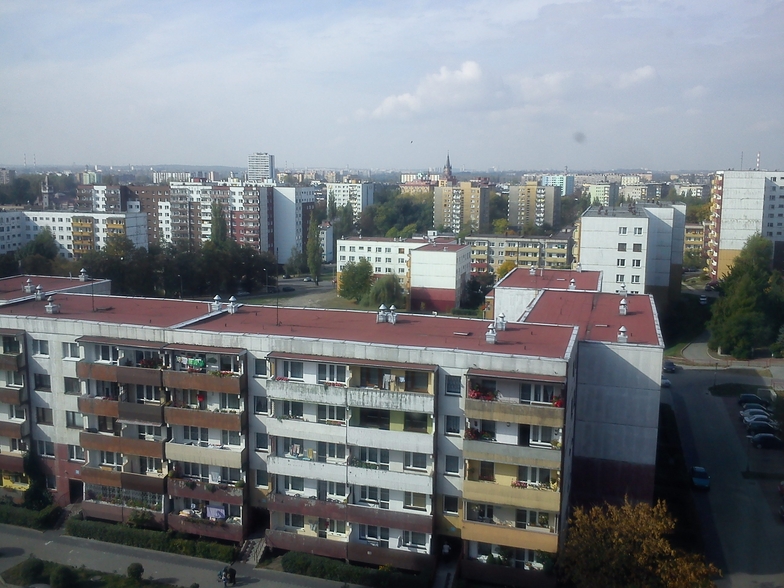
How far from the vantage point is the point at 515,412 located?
9.45 metres

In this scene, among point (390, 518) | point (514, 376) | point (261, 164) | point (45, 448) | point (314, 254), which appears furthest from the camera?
point (261, 164)

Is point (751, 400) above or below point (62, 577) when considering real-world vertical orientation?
above

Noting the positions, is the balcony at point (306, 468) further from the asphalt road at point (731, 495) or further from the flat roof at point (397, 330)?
the asphalt road at point (731, 495)

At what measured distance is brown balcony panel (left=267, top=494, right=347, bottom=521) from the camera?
10.3 meters

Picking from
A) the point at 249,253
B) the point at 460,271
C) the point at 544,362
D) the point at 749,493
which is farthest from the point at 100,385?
the point at 249,253

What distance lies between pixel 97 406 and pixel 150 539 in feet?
7.34

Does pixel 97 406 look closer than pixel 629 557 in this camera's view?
No

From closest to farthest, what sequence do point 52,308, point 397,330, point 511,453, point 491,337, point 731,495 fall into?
point 511,453 < point 491,337 < point 397,330 < point 52,308 < point 731,495

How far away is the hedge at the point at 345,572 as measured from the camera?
32.1ft

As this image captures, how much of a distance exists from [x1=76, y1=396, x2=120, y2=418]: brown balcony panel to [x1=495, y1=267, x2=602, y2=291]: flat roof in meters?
9.52

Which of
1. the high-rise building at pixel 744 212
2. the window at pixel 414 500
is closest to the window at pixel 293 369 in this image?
the window at pixel 414 500

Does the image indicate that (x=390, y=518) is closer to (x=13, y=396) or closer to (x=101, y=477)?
(x=101, y=477)

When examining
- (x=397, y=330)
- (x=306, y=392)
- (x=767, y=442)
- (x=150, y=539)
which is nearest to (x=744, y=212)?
(x=767, y=442)

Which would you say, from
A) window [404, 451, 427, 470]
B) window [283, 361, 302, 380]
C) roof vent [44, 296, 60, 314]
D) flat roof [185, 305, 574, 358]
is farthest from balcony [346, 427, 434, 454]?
roof vent [44, 296, 60, 314]
